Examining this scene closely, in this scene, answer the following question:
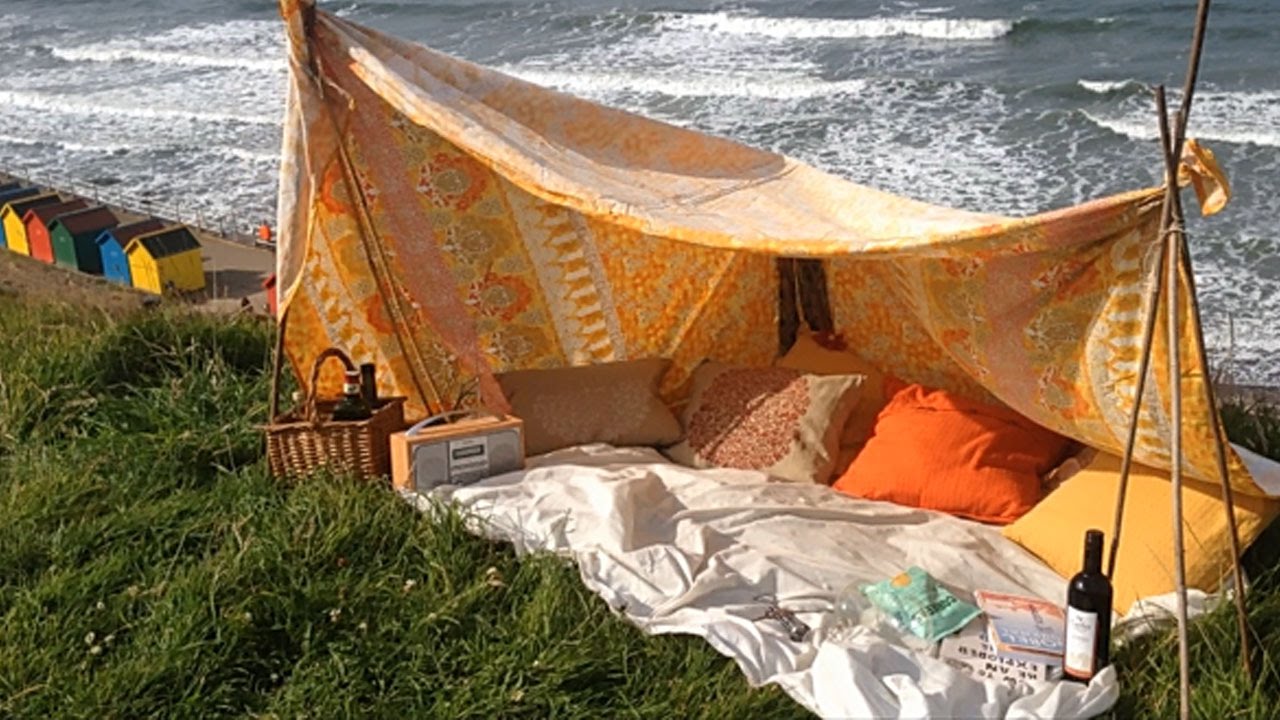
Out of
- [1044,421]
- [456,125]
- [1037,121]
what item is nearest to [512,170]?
[456,125]

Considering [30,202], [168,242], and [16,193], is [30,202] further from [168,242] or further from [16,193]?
[168,242]

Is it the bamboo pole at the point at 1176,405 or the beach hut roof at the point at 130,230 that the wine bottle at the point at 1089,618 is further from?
the beach hut roof at the point at 130,230

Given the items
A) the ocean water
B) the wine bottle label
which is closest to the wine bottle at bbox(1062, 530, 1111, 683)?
the wine bottle label

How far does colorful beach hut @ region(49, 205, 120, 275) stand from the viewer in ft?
44.7

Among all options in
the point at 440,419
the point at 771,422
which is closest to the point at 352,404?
the point at 440,419

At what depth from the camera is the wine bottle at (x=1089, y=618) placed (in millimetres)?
2896

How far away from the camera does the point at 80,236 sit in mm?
13648

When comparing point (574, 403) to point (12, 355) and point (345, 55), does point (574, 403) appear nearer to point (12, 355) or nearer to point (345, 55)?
point (345, 55)

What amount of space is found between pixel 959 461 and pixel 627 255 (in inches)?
49.7

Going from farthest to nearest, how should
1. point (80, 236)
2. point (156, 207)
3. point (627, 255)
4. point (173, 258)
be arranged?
point (156, 207), point (80, 236), point (173, 258), point (627, 255)

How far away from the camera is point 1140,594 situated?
3.29 meters

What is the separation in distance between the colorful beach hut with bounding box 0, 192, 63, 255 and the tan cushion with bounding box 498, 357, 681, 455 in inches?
450

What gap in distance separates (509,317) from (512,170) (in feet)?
3.03

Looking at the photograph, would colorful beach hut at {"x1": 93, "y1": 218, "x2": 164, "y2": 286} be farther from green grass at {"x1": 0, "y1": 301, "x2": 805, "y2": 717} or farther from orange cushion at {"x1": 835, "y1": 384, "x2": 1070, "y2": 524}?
orange cushion at {"x1": 835, "y1": 384, "x2": 1070, "y2": 524}
